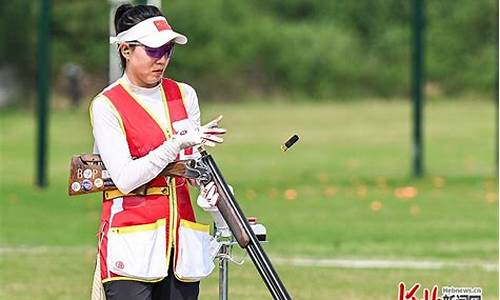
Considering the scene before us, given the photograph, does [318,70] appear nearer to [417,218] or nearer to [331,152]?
[331,152]

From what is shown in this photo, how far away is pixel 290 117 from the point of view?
41562mm

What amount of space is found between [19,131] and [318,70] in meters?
19.4

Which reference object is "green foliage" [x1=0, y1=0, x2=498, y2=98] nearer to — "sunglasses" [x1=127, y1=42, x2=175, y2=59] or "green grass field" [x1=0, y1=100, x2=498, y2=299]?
"green grass field" [x1=0, y1=100, x2=498, y2=299]

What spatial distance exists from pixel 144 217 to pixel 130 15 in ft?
2.80

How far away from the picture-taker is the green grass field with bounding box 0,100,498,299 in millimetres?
12156

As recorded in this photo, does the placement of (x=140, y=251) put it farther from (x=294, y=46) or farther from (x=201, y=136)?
(x=294, y=46)

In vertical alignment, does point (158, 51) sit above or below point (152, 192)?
above

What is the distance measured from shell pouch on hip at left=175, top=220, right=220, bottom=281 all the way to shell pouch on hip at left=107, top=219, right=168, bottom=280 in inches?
2.7

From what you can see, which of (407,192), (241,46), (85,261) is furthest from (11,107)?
→ (85,261)

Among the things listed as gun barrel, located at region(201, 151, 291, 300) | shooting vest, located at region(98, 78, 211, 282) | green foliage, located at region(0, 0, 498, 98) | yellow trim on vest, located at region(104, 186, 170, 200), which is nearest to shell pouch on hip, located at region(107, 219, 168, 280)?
shooting vest, located at region(98, 78, 211, 282)

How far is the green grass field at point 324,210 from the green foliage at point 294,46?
13470 millimetres

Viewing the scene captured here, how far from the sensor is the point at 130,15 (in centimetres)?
637

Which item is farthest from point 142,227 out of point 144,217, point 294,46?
point 294,46

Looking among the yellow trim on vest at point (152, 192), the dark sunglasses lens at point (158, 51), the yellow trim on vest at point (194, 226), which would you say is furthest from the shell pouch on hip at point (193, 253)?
the dark sunglasses lens at point (158, 51)
